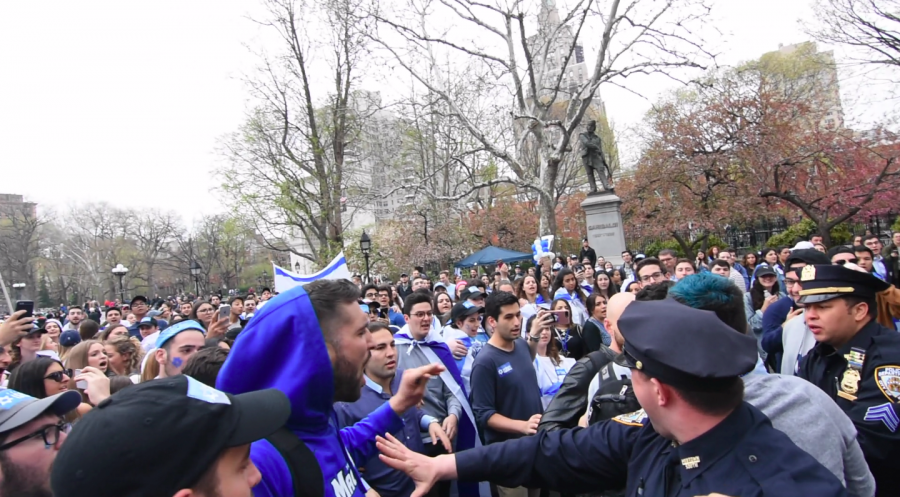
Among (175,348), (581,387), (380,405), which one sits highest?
(175,348)

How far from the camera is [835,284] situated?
3088 millimetres

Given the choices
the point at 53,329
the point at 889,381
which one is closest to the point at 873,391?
the point at 889,381

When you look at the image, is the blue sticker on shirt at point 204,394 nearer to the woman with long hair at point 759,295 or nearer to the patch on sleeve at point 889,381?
the patch on sleeve at point 889,381

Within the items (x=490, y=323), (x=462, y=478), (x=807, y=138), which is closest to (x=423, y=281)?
(x=490, y=323)

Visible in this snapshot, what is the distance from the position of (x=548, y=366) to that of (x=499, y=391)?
0.96m

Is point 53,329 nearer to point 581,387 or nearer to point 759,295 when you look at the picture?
point 581,387

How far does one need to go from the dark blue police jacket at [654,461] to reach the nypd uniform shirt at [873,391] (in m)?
1.28

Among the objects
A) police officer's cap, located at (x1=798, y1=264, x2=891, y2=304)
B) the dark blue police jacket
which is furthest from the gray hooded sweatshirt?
police officer's cap, located at (x1=798, y1=264, x2=891, y2=304)

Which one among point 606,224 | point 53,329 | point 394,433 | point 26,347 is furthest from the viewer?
point 606,224

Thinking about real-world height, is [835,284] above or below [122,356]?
above

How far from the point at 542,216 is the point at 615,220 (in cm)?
281

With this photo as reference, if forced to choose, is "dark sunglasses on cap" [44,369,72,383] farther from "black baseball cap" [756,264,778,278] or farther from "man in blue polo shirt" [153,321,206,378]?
"black baseball cap" [756,264,778,278]

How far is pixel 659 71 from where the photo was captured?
16.7 m

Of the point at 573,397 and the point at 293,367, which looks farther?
the point at 573,397
